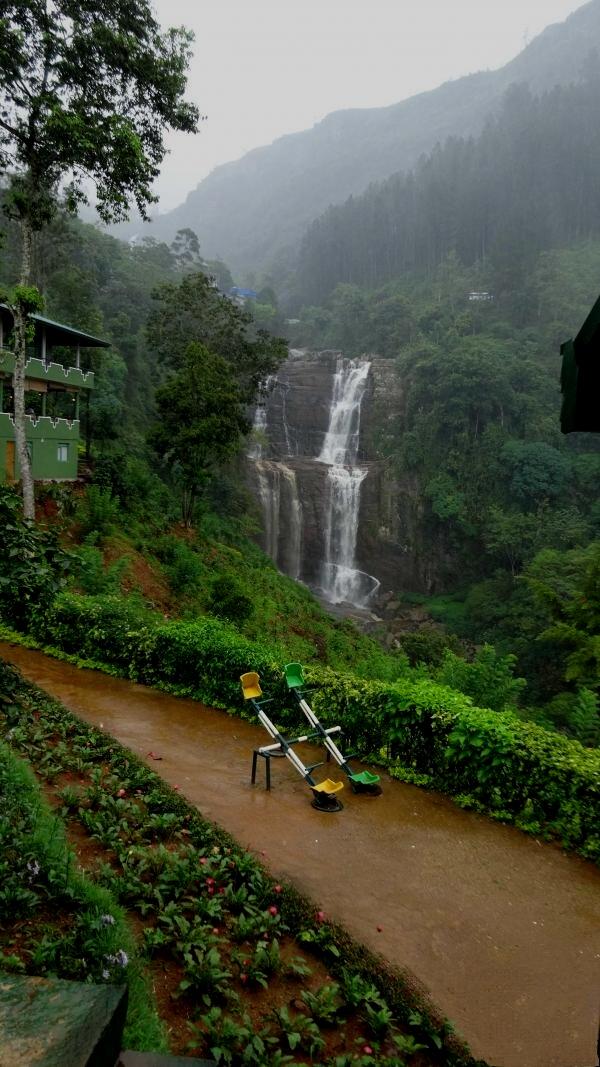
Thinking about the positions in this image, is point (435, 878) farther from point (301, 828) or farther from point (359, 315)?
point (359, 315)

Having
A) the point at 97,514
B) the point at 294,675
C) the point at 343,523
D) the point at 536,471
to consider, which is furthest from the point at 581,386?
the point at 536,471

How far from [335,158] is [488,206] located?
325 feet

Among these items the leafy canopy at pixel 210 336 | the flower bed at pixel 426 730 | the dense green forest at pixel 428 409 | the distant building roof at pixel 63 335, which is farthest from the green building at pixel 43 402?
the flower bed at pixel 426 730

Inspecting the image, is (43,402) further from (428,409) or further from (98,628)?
(428,409)

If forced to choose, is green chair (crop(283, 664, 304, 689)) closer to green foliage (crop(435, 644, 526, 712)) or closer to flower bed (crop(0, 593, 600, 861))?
flower bed (crop(0, 593, 600, 861))

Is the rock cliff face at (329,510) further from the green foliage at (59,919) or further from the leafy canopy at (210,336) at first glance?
the green foliage at (59,919)

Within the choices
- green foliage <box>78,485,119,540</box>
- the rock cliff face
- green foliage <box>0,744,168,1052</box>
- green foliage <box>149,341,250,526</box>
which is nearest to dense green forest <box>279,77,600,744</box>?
the rock cliff face

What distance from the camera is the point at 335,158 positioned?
147 meters

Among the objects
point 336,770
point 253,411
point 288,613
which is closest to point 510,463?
point 253,411

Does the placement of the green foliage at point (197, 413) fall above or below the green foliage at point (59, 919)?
above

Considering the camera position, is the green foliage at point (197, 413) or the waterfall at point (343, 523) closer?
the green foliage at point (197, 413)

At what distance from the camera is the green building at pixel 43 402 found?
54.3 ft

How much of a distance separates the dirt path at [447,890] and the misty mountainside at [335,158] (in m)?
97.1

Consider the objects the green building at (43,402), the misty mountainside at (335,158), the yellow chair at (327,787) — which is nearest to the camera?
the yellow chair at (327,787)
